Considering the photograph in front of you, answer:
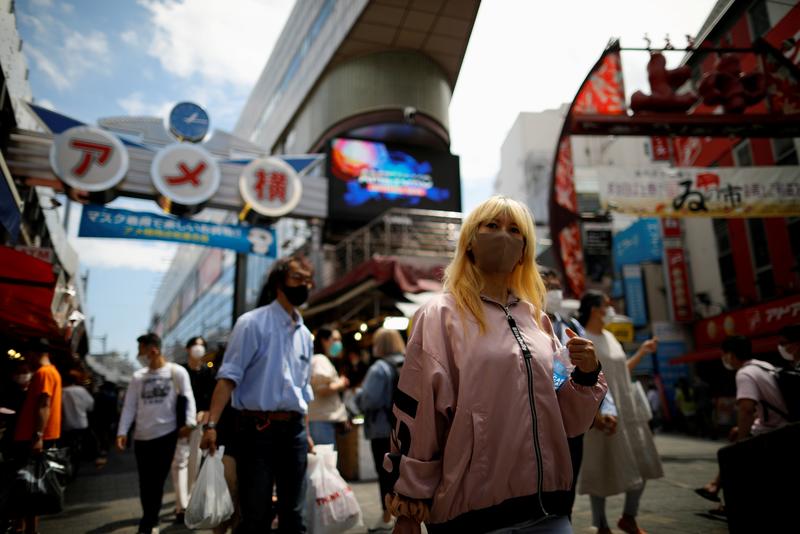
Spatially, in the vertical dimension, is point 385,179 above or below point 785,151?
above

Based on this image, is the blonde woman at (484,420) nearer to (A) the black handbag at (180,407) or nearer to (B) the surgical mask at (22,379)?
(A) the black handbag at (180,407)

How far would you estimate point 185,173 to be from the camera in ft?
39.0

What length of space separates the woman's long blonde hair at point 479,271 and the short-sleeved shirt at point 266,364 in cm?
162

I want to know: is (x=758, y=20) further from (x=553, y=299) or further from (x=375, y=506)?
(x=375, y=506)

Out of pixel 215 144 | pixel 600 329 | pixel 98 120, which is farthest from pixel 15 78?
pixel 600 329

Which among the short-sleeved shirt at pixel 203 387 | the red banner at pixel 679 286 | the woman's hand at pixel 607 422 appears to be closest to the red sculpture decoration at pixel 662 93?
the woman's hand at pixel 607 422

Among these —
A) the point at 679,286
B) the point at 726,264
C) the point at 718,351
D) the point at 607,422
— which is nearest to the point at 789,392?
the point at 607,422

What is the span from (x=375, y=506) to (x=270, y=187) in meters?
8.89

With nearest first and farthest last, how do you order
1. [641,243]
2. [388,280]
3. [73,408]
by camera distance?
[73,408] < [388,280] < [641,243]

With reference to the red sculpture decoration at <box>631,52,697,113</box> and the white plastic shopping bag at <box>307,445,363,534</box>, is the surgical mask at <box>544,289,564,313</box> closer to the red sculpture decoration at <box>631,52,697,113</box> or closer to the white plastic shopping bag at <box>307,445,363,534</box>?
the white plastic shopping bag at <box>307,445,363,534</box>

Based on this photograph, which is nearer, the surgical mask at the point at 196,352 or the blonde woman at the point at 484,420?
the blonde woman at the point at 484,420

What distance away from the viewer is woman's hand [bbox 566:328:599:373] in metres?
1.68

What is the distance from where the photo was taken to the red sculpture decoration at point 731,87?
8.96 meters

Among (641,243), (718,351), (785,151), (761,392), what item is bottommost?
(761,392)
